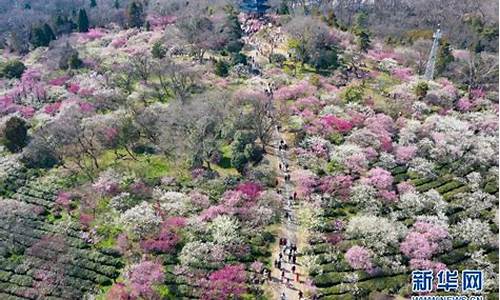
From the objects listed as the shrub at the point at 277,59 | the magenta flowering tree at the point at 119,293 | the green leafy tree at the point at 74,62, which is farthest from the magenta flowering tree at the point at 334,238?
the green leafy tree at the point at 74,62

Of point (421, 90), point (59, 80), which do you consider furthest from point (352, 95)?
point (59, 80)

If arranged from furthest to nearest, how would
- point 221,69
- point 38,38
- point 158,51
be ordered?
point 38,38 < point 158,51 < point 221,69

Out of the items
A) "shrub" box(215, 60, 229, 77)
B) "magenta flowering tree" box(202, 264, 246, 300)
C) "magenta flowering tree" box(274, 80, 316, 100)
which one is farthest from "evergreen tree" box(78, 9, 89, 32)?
"magenta flowering tree" box(202, 264, 246, 300)

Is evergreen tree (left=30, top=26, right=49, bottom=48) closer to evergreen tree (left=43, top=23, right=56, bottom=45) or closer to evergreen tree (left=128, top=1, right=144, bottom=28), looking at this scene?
evergreen tree (left=43, top=23, right=56, bottom=45)

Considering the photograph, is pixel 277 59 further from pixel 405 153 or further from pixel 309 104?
pixel 405 153

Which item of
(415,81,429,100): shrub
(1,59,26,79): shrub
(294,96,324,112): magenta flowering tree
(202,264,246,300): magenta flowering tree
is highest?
(1,59,26,79): shrub

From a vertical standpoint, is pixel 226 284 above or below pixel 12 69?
below

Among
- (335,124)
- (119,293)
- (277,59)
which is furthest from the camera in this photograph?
(277,59)
